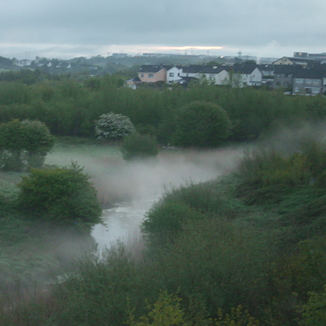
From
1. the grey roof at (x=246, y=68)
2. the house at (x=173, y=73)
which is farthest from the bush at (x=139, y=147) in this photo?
the house at (x=173, y=73)

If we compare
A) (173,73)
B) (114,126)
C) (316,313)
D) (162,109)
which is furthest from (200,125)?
(173,73)

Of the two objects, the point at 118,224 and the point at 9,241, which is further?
the point at 118,224

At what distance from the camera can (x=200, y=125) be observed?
91.5ft

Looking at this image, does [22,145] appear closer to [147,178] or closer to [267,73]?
[147,178]

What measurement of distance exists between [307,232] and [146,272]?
517 centimetres

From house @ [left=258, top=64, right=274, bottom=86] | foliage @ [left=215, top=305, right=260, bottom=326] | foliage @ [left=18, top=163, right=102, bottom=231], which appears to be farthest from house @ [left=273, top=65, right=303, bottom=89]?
foliage @ [left=215, top=305, right=260, bottom=326]

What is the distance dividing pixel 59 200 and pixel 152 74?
165ft


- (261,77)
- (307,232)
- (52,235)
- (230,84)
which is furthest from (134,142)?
(261,77)

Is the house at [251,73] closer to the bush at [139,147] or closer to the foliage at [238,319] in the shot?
the bush at [139,147]

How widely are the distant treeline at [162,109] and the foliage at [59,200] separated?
17.0 metres

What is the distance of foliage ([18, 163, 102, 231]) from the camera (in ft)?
45.9

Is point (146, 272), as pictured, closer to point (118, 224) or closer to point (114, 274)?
point (114, 274)

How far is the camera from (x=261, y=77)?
59.8 m

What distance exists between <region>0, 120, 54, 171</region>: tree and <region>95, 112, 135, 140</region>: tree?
9718 millimetres
